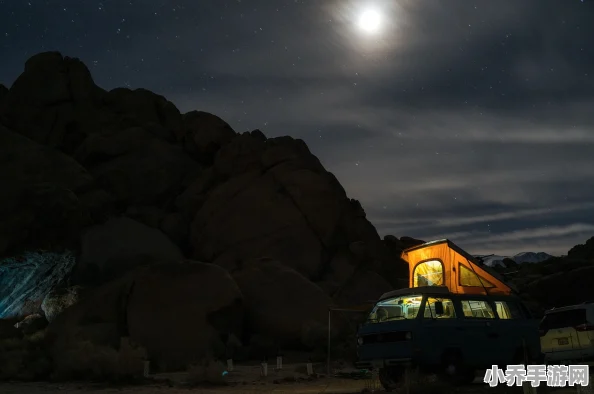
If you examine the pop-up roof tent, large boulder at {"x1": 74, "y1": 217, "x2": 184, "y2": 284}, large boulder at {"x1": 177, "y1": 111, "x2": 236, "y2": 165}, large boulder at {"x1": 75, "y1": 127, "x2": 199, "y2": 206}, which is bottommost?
the pop-up roof tent

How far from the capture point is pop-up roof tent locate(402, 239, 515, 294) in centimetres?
1631

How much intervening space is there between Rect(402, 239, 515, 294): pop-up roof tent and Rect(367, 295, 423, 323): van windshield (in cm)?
249

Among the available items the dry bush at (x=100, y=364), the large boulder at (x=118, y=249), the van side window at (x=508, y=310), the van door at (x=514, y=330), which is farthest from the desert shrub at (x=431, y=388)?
the large boulder at (x=118, y=249)

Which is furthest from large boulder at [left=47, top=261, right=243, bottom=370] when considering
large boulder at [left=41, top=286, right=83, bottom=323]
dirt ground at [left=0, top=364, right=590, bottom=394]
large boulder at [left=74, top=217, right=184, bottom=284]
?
large boulder at [left=74, top=217, right=184, bottom=284]

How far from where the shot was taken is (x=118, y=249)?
38594mm

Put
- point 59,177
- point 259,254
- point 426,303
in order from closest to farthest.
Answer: point 426,303 → point 59,177 → point 259,254

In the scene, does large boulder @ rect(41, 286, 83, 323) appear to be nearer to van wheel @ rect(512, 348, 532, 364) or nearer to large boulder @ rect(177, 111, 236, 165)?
large boulder @ rect(177, 111, 236, 165)


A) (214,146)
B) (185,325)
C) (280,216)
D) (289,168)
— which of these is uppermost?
(214,146)

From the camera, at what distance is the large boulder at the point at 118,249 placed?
37.1 metres

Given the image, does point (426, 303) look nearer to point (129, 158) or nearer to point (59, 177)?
point (59, 177)

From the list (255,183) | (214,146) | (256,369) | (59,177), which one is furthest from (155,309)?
(214,146)

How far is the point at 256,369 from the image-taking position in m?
22.3

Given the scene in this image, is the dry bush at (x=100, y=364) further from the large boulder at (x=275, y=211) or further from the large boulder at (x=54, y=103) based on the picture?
the large boulder at (x=54, y=103)

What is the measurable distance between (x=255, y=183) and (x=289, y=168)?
8.33 ft
